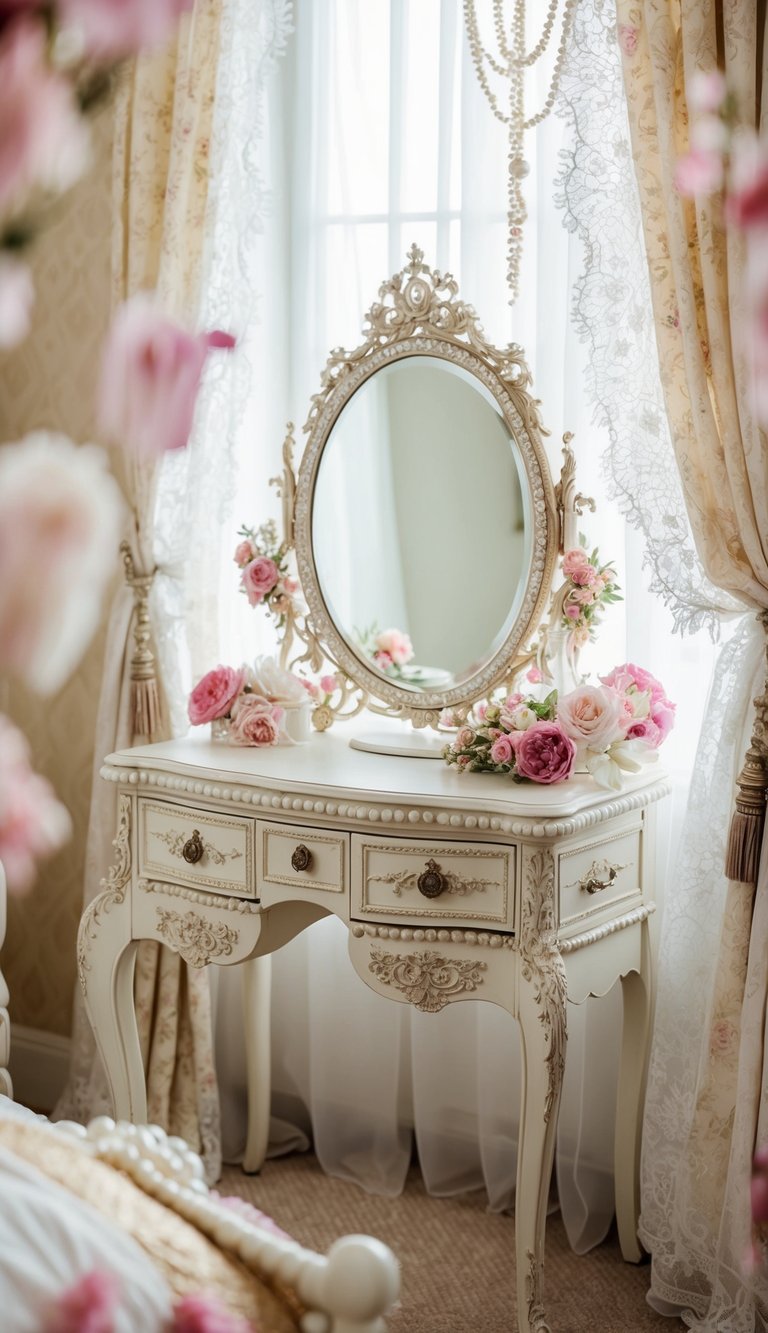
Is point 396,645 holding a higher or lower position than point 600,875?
higher

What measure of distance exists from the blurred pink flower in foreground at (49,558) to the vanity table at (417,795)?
1551mm

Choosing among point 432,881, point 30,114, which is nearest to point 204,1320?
point 30,114

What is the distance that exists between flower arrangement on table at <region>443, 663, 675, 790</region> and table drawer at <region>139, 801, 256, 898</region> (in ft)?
1.26

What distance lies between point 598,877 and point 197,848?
685 millimetres

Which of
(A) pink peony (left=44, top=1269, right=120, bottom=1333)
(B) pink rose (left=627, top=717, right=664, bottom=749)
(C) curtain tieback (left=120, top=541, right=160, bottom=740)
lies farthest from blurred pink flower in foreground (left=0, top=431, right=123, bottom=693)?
(C) curtain tieback (left=120, top=541, right=160, bottom=740)

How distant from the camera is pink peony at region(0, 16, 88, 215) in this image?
42 cm

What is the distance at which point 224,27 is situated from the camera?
266 centimetres

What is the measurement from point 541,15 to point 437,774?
1.45 meters

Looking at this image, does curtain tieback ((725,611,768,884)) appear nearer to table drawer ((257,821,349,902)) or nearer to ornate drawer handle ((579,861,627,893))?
ornate drawer handle ((579,861,627,893))

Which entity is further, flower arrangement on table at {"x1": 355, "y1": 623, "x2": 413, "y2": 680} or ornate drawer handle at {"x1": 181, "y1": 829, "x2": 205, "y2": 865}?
flower arrangement on table at {"x1": 355, "y1": 623, "x2": 413, "y2": 680}

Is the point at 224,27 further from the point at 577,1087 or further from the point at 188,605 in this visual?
the point at 577,1087

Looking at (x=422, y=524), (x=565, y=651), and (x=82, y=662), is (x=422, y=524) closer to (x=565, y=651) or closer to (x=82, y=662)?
(x=565, y=651)

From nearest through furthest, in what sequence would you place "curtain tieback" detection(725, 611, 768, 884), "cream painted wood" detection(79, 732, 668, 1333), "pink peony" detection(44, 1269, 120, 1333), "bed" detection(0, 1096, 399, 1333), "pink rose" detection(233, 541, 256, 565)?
1. "pink peony" detection(44, 1269, 120, 1333)
2. "bed" detection(0, 1096, 399, 1333)
3. "cream painted wood" detection(79, 732, 668, 1333)
4. "curtain tieback" detection(725, 611, 768, 884)
5. "pink rose" detection(233, 541, 256, 565)

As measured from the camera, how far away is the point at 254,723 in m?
2.44
